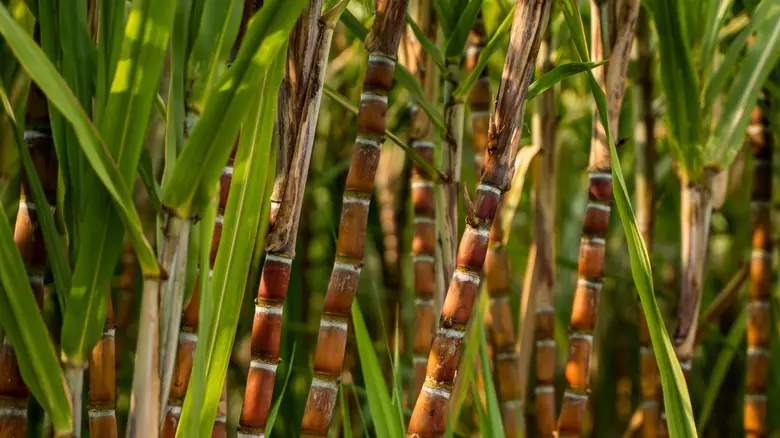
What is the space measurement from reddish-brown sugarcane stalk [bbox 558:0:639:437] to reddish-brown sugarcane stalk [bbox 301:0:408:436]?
189mm

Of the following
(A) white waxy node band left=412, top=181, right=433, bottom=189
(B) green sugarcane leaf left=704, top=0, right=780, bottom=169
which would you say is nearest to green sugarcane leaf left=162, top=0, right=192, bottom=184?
(A) white waxy node band left=412, top=181, right=433, bottom=189

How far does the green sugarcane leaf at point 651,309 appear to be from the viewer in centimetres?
46

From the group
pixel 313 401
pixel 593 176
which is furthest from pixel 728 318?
pixel 313 401

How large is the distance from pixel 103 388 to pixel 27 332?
79 millimetres

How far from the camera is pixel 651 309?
1.50ft

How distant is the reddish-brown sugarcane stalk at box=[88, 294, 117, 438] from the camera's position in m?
0.46

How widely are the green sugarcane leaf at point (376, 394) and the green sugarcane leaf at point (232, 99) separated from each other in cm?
17

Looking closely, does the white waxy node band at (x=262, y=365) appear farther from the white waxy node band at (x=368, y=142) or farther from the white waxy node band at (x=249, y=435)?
the white waxy node band at (x=368, y=142)

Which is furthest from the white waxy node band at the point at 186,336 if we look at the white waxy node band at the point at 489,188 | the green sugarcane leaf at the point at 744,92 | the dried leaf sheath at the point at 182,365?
the green sugarcane leaf at the point at 744,92

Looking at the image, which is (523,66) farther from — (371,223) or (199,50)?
(371,223)

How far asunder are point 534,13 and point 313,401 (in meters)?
0.28

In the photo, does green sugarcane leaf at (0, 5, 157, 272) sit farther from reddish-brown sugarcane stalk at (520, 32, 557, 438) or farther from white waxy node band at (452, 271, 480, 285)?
reddish-brown sugarcane stalk at (520, 32, 557, 438)

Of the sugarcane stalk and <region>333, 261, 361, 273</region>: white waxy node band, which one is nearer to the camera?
the sugarcane stalk

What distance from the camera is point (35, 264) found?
46 cm
